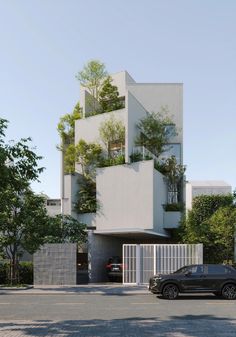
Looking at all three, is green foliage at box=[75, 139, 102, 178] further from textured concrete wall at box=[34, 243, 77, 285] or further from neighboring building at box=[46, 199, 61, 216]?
textured concrete wall at box=[34, 243, 77, 285]

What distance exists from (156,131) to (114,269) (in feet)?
37.5

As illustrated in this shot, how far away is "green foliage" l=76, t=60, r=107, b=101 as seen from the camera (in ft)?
138

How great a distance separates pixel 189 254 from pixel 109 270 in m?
5.51

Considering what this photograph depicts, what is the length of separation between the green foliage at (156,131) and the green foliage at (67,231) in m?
8.06

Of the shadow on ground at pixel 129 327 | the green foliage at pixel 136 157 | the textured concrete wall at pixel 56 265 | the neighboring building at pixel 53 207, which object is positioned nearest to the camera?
the shadow on ground at pixel 129 327

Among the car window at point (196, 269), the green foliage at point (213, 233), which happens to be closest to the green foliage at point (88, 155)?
the green foliage at point (213, 233)

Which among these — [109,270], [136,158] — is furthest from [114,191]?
[109,270]

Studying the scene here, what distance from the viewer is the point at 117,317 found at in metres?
15.6

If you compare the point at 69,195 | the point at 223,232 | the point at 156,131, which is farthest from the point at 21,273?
the point at 156,131

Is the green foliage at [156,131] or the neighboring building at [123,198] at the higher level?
the green foliage at [156,131]

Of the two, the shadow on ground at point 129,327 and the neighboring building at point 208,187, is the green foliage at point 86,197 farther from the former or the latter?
the neighboring building at point 208,187

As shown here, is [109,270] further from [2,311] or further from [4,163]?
[4,163]

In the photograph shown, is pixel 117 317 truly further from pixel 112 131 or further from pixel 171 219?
pixel 171 219

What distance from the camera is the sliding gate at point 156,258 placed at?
2919 centimetres
